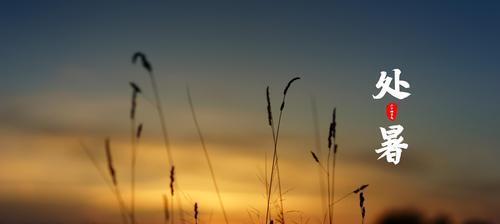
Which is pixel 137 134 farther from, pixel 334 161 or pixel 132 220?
pixel 334 161

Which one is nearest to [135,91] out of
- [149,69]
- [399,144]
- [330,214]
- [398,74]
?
[149,69]

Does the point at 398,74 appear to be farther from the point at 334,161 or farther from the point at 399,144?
the point at 334,161

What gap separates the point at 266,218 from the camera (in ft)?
16.7

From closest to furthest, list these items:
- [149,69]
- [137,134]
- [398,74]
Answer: [149,69] → [137,134] → [398,74]

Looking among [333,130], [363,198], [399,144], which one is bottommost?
[363,198]

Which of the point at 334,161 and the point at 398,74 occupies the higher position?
the point at 398,74

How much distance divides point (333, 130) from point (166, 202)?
A: 61.4 inches

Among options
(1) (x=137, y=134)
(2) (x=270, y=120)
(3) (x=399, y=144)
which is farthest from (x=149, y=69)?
(3) (x=399, y=144)

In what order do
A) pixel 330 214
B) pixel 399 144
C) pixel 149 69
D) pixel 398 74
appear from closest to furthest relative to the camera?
pixel 149 69, pixel 330 214, pixel 399 144, pixel 398 74

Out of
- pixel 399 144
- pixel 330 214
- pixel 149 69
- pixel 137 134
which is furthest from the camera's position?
pixel 399 144

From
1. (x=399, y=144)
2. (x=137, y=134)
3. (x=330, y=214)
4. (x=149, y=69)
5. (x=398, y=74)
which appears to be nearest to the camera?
(x=149, y=69)

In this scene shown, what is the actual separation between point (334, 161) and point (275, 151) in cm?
46

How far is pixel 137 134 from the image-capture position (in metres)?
3.98

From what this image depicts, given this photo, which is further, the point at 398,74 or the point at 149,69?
the point at 398,74
